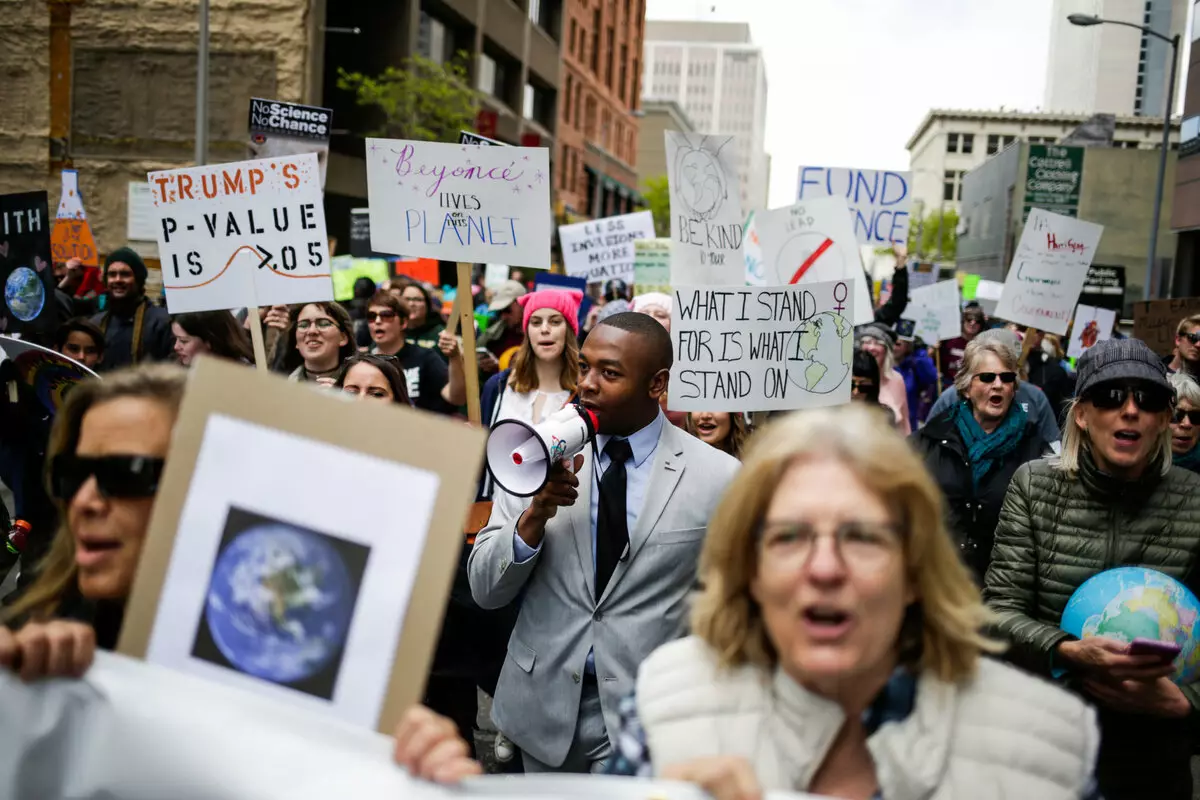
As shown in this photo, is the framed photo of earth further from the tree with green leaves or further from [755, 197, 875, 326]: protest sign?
the tree with green leaves

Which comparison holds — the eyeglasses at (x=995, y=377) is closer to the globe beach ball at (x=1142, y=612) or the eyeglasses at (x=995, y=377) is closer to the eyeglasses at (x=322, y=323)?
the globe beach ball at (x=1142, y=612)

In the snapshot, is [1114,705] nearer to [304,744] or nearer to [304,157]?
[304,744]

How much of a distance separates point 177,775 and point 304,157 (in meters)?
4.27

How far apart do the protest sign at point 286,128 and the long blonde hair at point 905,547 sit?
8248 mm

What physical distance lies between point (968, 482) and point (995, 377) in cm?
64

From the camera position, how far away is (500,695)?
321 cm

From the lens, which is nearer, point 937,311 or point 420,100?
point 937,311

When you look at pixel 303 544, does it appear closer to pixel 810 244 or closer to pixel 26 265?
pixel 26 265

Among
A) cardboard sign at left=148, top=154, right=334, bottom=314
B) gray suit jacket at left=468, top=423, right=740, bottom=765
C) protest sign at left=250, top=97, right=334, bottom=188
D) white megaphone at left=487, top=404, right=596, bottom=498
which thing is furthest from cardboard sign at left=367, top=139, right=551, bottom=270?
protest sign at left=250, top=97, right=334, bottom=188

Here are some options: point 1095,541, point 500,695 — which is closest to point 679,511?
point 500,695

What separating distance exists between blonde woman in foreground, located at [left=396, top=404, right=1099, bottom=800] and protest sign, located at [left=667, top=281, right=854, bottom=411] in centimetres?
319

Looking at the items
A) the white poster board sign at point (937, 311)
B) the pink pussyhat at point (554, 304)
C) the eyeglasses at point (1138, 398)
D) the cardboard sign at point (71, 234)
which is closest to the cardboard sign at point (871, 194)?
the white poster board sign at point (937, 311)

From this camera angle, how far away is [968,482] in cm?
484

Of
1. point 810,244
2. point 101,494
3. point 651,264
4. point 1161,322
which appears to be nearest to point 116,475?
point 101,494
